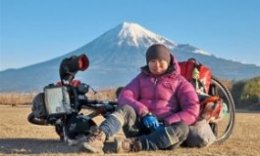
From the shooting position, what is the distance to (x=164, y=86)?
26.2ft

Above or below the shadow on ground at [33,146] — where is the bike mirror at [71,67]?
above

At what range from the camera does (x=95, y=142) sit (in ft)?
23.6

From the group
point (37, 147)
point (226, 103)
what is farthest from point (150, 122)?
point (226, 103)

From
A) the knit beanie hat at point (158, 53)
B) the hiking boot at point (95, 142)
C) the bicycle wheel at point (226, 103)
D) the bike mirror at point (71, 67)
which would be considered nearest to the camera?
the hiking boot at point (95, 142)

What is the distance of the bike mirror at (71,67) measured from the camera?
877cm

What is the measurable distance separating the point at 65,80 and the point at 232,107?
2187mm

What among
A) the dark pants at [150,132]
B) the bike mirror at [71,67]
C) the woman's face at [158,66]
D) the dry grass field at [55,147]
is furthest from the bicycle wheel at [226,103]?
the bike mirror at [71,67]

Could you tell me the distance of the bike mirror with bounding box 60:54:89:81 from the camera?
877 centimetres

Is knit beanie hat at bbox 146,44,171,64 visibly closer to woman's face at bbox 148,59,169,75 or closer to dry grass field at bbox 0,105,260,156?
woman's face at bbox 148,59,169,75

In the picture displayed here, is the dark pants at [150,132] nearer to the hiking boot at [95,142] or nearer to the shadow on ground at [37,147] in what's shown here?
the hiking boot at [95,142]

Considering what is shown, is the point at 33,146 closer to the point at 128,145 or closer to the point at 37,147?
the point at 37,147

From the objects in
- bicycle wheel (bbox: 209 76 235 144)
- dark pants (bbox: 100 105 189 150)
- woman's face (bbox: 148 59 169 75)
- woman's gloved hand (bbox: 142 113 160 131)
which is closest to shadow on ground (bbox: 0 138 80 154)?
dark pants (bbox: 100 105 189 150)

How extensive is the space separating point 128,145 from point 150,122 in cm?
36

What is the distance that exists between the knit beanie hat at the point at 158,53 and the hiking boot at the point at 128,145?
3.47 ft
